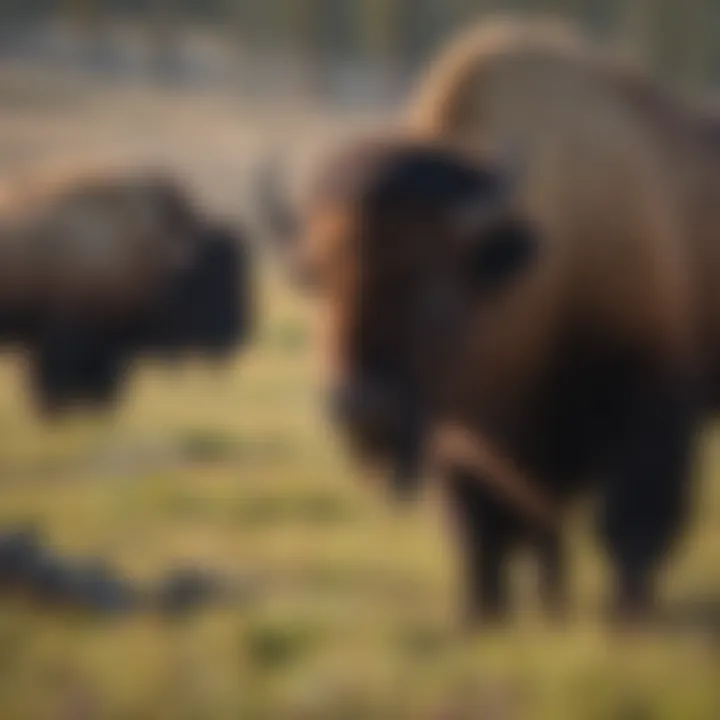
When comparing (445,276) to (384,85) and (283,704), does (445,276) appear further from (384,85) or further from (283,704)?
(283,704)

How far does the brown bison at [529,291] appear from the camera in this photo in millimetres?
1182

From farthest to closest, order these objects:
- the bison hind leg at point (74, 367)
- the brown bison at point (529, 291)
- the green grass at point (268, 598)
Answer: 1. the brown bison at point (529, 291)
2. the bison hind leg at point (74, 367)
3. the green grass at point (268, 598)

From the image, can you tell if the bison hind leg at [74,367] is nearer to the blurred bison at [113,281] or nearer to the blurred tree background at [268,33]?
the blurred bison at [113,281]

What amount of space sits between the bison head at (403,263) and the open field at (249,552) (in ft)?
0.14

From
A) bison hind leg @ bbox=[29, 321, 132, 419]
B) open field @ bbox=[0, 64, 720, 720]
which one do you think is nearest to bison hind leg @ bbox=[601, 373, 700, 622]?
open field @ bbox=[0, 64, 720, 720]

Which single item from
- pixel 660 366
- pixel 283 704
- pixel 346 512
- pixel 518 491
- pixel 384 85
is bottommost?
pixel 283 704

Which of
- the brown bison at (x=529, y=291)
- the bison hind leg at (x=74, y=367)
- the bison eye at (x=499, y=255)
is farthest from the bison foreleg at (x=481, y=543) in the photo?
the bison hind leg at (x=74, y=367)

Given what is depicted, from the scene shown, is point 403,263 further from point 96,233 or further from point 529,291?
point 96,233

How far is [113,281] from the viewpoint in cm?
115

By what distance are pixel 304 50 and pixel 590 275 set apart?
37 centimetres

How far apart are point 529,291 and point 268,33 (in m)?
0.34

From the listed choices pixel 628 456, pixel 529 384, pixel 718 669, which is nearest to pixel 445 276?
pixel 529 384

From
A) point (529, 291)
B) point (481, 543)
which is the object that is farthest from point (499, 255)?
point (481, 543)

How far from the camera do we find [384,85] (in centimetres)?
115
